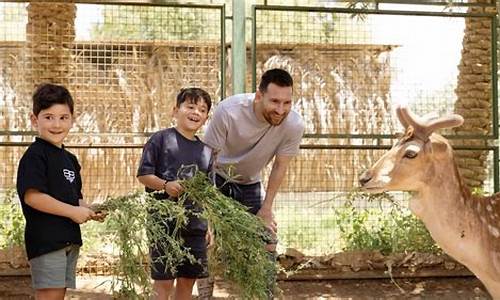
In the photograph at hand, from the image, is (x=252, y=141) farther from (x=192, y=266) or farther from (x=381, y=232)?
(x=381, y=232)

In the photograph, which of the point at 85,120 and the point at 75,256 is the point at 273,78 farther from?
the point at 85,120

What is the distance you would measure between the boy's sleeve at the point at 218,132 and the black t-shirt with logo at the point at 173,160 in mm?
286

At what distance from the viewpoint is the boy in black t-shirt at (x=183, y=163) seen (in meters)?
4.90

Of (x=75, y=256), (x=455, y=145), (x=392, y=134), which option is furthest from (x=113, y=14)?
(x=75, y=256)

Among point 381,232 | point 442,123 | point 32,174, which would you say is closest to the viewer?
point 32,174

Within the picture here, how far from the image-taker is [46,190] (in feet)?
13.6

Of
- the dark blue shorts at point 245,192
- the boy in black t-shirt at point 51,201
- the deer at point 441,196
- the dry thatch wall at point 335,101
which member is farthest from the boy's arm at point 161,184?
the dry thatch wall at point 335,101

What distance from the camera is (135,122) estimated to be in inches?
318

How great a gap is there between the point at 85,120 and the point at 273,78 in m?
3.37

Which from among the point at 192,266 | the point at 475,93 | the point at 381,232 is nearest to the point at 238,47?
the point at 381,232

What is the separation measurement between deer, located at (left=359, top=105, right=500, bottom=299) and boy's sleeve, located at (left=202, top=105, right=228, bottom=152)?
1.00m

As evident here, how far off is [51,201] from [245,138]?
1.59m

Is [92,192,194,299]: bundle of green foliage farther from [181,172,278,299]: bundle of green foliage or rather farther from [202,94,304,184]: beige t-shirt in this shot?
[202,94,304,184]: beige t-shirt

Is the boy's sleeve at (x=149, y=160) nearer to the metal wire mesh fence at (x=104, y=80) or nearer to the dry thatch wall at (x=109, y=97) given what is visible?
the metal wire mesh fence at (x=104, y=80)
